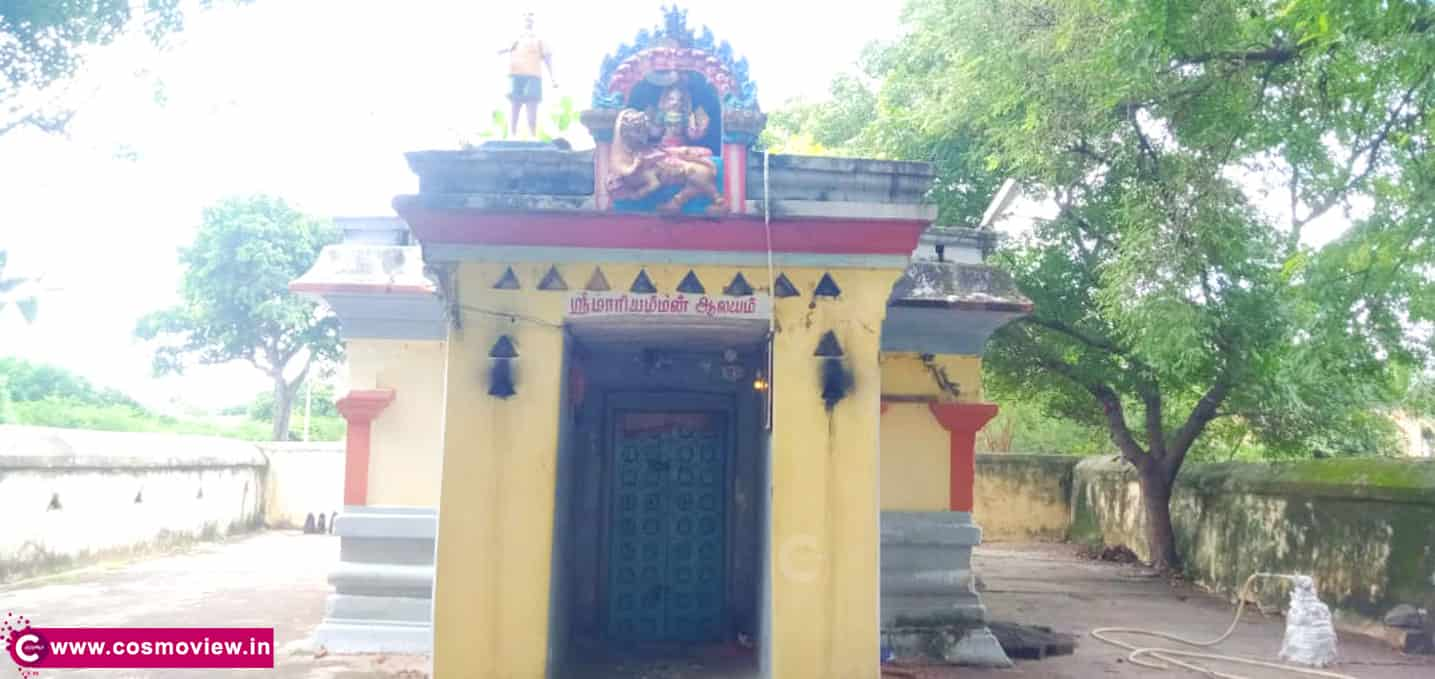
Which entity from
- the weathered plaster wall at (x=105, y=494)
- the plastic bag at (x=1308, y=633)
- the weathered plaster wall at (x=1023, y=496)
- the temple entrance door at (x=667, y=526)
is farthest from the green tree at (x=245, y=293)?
the plastic bag at (x=1308, y=633)

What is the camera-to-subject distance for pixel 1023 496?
21.8 metres

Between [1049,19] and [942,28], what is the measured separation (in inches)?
57.8

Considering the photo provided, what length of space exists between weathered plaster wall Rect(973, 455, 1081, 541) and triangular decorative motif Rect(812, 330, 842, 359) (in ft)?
53.7

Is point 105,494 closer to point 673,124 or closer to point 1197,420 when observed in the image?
→ point 673,124

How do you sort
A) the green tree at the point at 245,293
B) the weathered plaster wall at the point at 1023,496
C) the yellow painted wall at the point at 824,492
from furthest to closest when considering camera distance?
the green tree at the point at 245,293
the weathered plaster wall at the point at 1023,496
the yellow painted wall at the point at 824,492

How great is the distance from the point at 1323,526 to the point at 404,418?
31.9 feet

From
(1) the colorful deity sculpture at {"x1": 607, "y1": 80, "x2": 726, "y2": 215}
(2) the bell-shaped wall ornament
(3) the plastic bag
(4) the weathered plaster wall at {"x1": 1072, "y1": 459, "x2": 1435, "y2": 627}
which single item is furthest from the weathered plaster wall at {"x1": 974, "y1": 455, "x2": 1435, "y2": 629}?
(2) the bell-shaped wall ornament

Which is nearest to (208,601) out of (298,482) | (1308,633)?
(298,482)

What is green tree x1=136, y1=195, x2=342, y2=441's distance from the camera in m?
23.7

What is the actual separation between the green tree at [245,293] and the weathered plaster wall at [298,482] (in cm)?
504

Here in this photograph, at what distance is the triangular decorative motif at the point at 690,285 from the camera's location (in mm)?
6418

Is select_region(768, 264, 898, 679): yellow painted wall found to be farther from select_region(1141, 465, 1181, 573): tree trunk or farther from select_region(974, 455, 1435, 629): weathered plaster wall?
select_region(1141, 465, 1181, 573): tree trunk

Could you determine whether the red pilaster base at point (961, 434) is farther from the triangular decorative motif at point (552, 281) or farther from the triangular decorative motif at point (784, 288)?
the triangular decorative motif at point (552, 281)

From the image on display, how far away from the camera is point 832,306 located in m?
6.43
